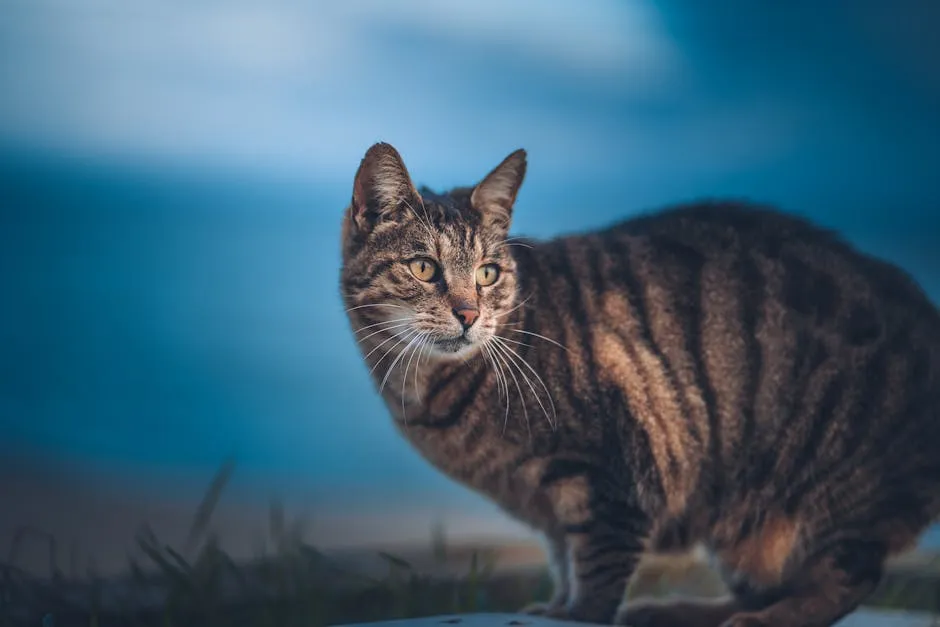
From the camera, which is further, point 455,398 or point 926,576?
point 926,576

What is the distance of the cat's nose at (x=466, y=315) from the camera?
195cm

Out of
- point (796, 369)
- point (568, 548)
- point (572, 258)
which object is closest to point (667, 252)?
point (572, 258)

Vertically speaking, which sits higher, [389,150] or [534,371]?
[389,150]

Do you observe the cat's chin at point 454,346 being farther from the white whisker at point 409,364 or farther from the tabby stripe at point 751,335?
the tabby stripe at point 751,335

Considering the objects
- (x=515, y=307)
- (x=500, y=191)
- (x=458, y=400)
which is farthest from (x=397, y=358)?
(x=500, y=191)

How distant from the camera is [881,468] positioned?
207cm

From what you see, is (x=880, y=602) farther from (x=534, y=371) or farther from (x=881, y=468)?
(x=534, y=371)

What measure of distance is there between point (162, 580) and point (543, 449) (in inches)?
35.3

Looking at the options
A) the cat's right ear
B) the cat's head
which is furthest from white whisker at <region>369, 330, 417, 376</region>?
the cat's right ear

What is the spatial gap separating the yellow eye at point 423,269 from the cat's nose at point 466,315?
95 mm

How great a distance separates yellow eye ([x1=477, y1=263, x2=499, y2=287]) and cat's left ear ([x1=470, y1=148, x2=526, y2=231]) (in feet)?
0.32

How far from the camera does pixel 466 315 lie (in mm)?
1952

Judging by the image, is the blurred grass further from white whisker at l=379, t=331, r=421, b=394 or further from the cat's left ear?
the cat's left ear

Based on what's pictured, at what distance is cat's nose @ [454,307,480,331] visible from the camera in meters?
1.95
